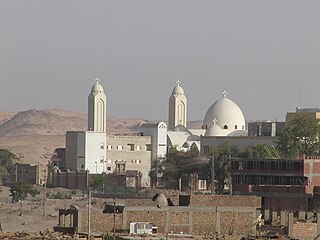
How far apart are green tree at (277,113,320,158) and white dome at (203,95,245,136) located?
27.3 metres

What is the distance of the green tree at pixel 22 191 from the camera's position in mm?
91188

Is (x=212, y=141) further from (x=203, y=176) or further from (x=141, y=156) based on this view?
(x=203, y=176)

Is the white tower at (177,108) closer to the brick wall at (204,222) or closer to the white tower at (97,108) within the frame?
the white tower at (97,108)

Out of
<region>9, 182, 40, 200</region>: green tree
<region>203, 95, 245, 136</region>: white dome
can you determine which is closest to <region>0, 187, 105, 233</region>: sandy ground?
<region>9, 182, 40, 200</region>: green tree

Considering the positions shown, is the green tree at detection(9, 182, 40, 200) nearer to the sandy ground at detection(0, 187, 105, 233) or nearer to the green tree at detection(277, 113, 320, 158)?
the sandy ground at detection(0, 187, 105, 233)

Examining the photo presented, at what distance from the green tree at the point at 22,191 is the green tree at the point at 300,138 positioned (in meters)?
16.8

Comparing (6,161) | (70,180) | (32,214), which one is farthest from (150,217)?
(6,161)

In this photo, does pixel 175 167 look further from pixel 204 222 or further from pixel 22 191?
pixel 204 222

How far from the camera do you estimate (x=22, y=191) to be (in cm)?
9206

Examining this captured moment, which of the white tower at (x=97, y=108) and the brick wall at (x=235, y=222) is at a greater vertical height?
the white tower at (x=97, y=108)

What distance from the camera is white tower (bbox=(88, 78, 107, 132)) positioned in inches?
4739

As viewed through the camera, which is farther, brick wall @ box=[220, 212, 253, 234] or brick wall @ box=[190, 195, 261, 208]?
brick wall @ box=[190, 195, 261, 208]

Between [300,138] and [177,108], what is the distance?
108 feet

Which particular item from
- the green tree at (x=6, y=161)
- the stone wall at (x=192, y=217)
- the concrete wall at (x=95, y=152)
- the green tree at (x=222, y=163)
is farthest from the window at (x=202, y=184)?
the stone wall at (x=192, y=217)
